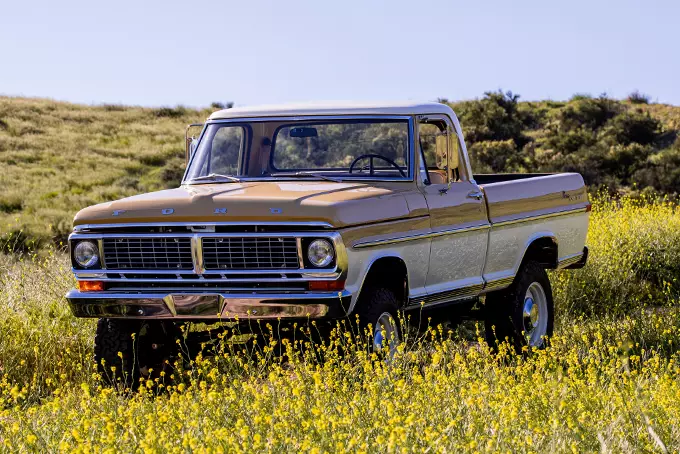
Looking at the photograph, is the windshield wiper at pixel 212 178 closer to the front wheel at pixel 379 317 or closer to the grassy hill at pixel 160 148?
the front wheel at pixel 379 317

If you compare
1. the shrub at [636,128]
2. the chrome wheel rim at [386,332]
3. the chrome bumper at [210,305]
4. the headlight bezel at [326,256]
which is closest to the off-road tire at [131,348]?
the chrome bumper at [210,305]

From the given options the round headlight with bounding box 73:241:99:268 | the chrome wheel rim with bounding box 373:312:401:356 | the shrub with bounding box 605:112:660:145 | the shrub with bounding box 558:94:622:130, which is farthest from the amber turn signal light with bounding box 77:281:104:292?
the shrub with bounding box 558:94:622:130

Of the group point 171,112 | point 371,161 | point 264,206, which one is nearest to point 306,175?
point 371,161

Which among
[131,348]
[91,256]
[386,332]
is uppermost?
[91,256]

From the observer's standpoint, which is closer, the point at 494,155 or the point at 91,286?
the point at 91,286

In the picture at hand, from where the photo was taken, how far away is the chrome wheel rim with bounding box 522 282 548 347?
8.80m

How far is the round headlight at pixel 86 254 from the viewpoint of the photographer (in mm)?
7020

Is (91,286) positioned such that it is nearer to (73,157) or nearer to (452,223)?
(452,223)

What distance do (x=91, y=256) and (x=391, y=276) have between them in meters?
1.97

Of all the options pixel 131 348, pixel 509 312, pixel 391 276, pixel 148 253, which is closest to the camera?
pixel 148 253

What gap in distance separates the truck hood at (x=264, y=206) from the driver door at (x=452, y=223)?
0.40 metres

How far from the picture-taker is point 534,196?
8781 mm

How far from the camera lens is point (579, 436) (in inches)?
182

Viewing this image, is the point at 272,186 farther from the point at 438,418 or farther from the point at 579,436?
the point at 579,436
